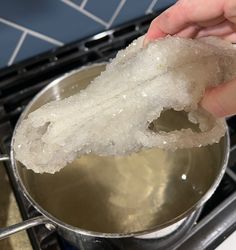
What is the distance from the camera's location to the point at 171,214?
71cm

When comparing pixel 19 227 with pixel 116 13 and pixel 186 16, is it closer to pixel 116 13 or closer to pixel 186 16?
pixel 186 16

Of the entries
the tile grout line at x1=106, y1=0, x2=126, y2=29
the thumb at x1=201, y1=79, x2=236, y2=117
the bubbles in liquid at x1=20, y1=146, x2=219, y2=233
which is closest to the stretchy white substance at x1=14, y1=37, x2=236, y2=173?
the thumb at x1=201, y1=79, x2=236, y2=117

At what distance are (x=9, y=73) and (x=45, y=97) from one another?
0.09 meters

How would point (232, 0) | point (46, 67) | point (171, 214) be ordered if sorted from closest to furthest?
1. point (232, 0)
2. point (171, 214)
3. point (46, 67)

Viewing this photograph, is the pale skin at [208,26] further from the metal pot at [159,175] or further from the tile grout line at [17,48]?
the tile grout line at [17,48]

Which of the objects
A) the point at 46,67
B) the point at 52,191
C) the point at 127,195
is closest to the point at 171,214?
the point at 127,195

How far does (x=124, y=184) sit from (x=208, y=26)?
27 cm

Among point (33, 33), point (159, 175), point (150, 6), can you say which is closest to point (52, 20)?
point (33, 33)

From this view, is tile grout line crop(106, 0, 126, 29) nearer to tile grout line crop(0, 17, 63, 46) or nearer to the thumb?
tile grout line crop(0, 17, 63, 46)

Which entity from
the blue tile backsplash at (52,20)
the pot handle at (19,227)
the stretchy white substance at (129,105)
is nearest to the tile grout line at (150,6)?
the blue tile backsplash at (52,20)

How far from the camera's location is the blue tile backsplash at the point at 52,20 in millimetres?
747

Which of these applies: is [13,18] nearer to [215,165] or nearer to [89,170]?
[89,170]

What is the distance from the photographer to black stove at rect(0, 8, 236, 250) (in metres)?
0.63

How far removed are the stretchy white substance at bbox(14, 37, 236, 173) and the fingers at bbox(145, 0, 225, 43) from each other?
32 mm
